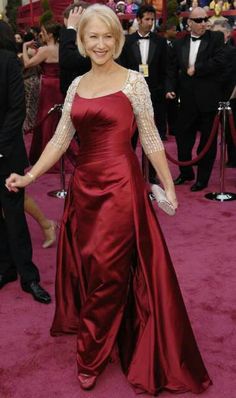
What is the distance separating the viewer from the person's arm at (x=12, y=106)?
125 inches

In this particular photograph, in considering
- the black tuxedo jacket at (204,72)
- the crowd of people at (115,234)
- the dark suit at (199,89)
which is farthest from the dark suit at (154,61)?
the crowd of people at (115,234)

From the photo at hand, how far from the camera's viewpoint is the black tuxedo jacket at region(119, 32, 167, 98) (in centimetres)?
619

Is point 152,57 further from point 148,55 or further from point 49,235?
point 49,235

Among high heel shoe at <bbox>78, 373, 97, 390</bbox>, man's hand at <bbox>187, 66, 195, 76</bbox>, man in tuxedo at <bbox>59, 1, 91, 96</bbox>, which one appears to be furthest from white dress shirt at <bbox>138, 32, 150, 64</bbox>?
high heel shoe at <bbox>78, 373, 97, 390</bbox>

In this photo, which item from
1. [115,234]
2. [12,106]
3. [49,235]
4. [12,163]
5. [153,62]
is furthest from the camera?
[153,62]

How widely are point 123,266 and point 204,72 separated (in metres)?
3.72

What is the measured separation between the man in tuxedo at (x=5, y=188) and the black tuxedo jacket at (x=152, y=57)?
305 cm

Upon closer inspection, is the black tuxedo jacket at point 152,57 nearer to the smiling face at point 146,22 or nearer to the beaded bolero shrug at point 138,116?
the smiling face at point 146,22

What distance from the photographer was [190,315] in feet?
11.1

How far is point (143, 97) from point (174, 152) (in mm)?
5420

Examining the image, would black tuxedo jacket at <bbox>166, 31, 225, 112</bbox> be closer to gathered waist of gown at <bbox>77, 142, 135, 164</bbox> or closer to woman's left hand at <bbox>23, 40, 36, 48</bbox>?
gathered waist of gown at <bbox>77, 142, 135, 164</bbox>

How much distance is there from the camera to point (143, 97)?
2.53 meters

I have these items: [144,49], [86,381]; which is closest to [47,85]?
[144,49]

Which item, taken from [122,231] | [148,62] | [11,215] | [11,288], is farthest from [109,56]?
[148,62]
